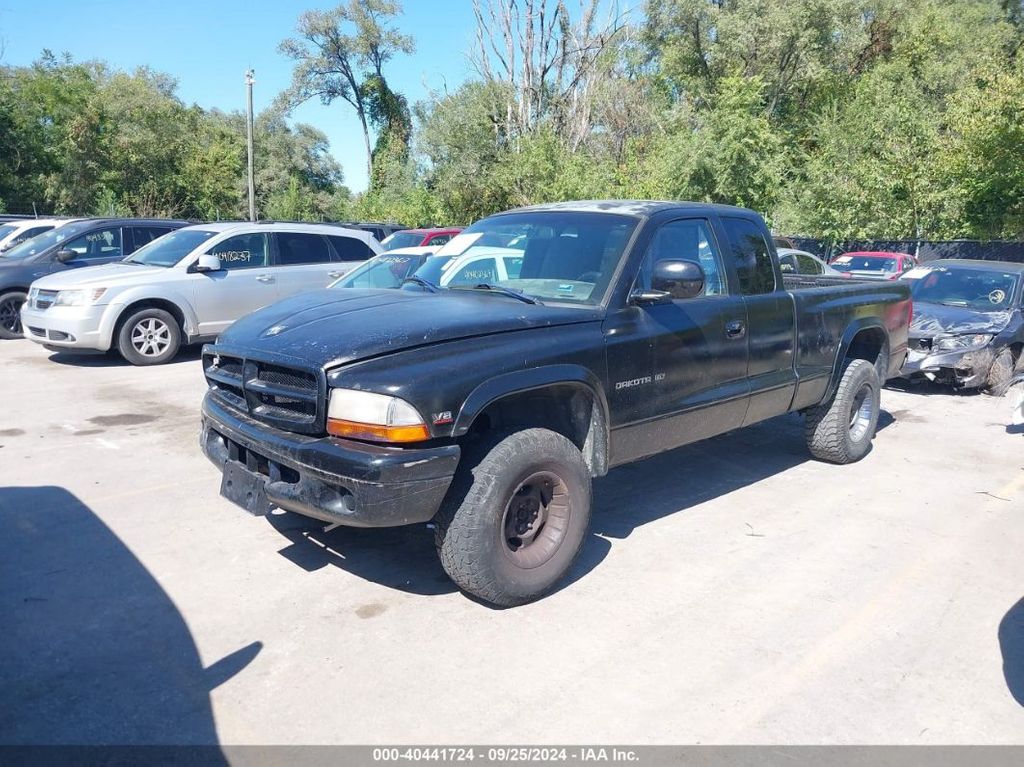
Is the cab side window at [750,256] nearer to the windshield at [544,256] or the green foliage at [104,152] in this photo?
the windshield at [544,256]

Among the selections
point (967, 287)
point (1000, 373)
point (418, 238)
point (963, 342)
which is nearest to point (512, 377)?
point (963, 342)

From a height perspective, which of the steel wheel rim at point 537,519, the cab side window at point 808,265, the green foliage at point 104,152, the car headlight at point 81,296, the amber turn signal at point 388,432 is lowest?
the steel wheel rim at point 537,519

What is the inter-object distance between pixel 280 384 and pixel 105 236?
10387 millimetres

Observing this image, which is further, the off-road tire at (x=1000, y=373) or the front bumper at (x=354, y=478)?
the off-road tire at (x=1000, y=373)

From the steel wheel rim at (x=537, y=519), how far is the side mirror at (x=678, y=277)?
1229 millimetres

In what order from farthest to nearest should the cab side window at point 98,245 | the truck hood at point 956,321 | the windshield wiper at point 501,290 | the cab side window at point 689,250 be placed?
the cab side window at point 98,245 → the truck hood at point 956,321 → the cab side window at point 689,250 → the windshield wiper at point 501,290

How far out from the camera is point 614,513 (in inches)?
213

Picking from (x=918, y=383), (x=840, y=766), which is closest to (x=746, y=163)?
(x=918, y=383)

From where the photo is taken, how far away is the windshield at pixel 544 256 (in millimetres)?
4621

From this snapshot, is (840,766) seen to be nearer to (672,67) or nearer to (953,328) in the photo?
(953,328)

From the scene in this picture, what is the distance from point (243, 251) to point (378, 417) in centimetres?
850

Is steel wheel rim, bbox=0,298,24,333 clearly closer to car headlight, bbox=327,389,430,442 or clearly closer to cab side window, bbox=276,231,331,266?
cab side window, bbox=276,231,331,266

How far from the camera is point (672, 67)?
34312 millimetres

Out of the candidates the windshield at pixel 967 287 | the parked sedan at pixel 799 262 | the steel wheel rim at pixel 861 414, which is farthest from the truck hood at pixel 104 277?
the windshield at pixel 967 287
